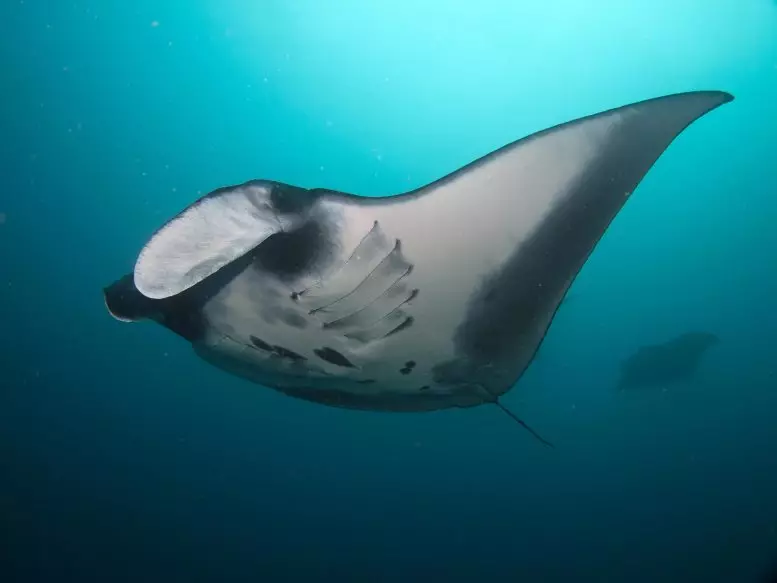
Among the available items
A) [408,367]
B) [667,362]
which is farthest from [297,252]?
[667,362]

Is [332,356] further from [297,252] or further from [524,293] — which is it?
[524,293]

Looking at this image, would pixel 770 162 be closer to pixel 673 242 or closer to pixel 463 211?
pixel 673 242

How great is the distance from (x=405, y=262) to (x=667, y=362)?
1254 centimetres

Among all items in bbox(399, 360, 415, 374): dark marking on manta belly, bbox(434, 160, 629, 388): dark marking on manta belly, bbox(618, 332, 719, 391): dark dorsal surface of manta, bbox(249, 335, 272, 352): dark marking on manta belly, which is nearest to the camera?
bbox(434, 160, 629, 388): dark marking on manta belly

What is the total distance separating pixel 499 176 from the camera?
71.2 inches

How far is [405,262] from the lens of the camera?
1977 millimetres

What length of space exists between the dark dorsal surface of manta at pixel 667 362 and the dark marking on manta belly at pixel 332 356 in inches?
465

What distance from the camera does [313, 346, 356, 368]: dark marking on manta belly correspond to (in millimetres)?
2221

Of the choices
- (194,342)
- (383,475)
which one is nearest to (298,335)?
(194,342)

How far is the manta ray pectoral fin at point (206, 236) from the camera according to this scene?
1455 mm

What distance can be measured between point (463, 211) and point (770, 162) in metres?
10.4

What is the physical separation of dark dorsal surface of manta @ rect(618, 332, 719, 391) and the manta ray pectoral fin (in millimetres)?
12573

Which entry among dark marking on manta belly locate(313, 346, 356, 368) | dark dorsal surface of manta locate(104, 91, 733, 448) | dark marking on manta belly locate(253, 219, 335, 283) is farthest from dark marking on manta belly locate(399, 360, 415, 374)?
dark marking on manta belly locate(253, 219, 335, 283)

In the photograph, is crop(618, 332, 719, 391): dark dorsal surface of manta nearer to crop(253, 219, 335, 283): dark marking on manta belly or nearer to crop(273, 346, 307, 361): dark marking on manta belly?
crop(273, 346, 307, 361): dark marking on manta belly
